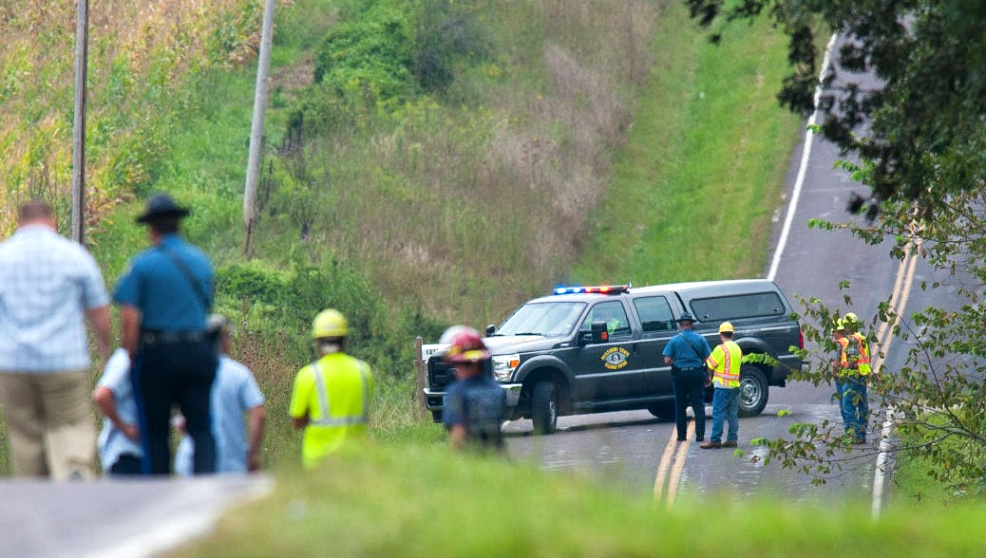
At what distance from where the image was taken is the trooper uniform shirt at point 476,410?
945 cm

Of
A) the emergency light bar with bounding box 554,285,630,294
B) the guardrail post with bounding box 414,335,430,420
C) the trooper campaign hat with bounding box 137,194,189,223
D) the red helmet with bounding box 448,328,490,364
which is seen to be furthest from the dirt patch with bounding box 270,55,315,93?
the trooper campaign hat with bounding box 137,194,189,223

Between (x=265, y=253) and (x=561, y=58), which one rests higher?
(x=561, y=58)

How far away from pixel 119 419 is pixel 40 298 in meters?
0.89

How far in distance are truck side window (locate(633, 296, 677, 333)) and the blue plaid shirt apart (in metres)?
13.4

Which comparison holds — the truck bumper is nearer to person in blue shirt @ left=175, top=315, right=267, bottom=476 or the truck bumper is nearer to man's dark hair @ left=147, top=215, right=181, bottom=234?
person in blue shirt @ left=175, top=315, right=267, bottom=476

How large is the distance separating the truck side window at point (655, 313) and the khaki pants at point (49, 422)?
13.1 m

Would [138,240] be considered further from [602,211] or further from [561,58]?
[561,58]

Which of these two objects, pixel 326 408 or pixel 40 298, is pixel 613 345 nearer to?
pixel 326 408

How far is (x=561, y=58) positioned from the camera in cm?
4206

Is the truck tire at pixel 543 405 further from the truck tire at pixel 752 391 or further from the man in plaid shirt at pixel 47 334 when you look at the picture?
the man in plaid shirt at pixel 47 334

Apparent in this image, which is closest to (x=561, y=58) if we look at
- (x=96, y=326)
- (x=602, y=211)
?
(x=602, y=211)

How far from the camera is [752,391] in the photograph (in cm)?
2195

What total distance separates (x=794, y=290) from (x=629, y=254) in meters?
5.21

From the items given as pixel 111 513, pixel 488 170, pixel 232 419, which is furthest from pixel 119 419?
pixel 488 170
